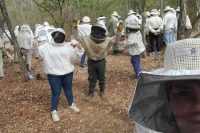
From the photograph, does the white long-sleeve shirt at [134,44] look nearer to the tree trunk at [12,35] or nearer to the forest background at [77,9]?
the forest background at [77,9]

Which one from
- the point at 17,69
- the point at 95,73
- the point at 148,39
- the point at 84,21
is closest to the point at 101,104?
the point at 95,73

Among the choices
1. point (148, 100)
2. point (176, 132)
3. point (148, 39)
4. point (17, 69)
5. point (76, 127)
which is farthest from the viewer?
point (148, 39)

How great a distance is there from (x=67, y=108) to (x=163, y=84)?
7117 mm

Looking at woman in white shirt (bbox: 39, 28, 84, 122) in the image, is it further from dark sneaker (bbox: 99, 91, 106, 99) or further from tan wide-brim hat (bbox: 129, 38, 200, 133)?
tan wide-brim hat (bbox: 129, 38, 200, 133)

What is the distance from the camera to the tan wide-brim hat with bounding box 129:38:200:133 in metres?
1.49

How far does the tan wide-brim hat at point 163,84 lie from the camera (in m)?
1.49

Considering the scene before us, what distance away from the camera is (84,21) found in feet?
43.2

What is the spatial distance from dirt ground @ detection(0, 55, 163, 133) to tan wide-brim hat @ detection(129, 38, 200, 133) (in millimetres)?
5200

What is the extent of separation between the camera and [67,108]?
880 centimetres

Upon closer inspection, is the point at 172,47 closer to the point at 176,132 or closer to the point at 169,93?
the point at 169,93

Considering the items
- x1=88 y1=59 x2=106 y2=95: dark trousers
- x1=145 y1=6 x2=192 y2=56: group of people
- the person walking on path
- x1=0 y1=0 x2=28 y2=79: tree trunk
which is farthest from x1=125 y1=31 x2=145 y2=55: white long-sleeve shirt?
the person walking on path

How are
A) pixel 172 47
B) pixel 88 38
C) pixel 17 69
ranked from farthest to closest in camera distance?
pixel 17 69
pixel 88 38
pixel 172 47

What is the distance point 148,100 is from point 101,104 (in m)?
7.23

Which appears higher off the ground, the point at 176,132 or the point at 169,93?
the point at 169,93
